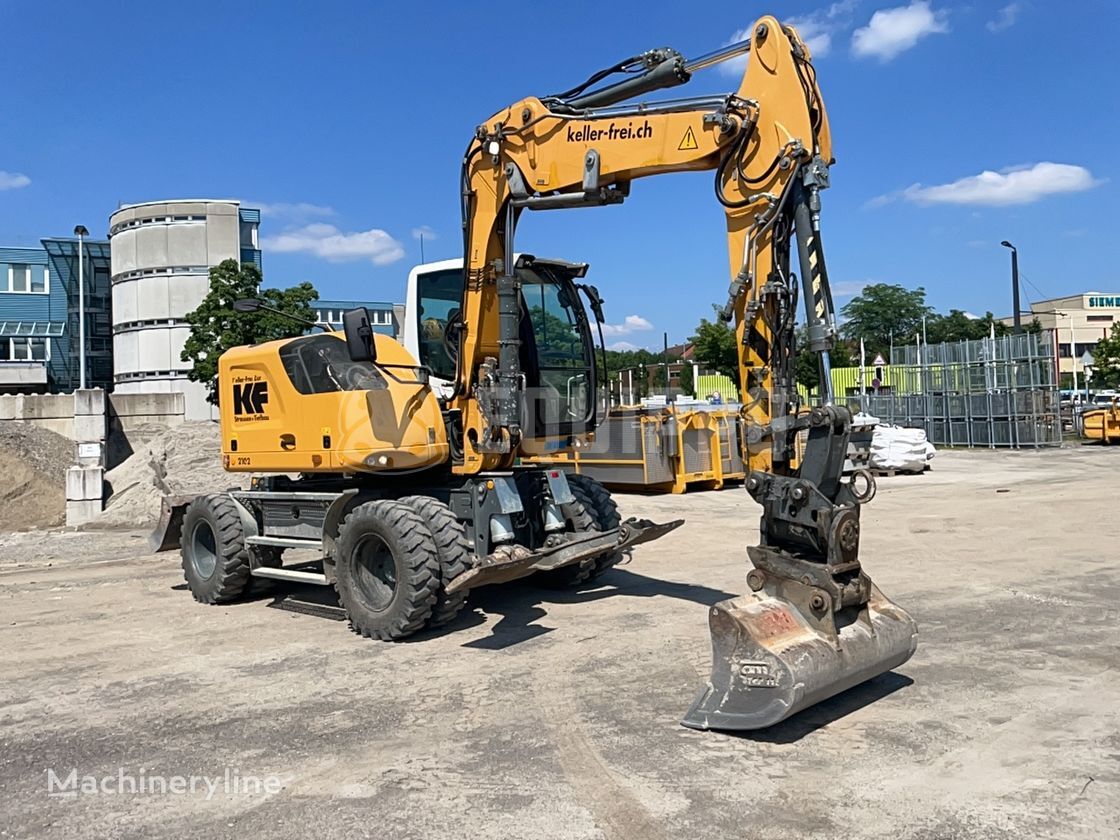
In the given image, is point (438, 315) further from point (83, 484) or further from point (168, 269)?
point (168, 269)

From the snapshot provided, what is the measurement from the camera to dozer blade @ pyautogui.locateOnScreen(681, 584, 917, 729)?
15.5 ft

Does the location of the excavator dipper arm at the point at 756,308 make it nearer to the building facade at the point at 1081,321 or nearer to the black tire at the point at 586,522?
the black tire at the point at 586,522

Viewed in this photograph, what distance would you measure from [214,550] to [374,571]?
101 inches

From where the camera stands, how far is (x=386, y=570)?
7.43 meters

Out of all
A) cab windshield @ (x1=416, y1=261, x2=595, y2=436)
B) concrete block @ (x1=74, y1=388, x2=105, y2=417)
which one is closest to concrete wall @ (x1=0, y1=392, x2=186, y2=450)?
concrete block @ (x1=74, y1=388, x2=105, y2=417)

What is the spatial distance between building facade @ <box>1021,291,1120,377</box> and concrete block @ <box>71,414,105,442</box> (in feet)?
271

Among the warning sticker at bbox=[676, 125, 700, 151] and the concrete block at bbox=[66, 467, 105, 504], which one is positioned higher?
the warning sticker at bbox=[676, 125, 700, 151]

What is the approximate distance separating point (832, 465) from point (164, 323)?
46707mm

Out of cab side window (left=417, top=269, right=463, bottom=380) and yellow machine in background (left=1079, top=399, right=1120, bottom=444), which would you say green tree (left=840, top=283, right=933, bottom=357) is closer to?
yellow machine in background (left=1079, top=399, right=1120, bottom=444)

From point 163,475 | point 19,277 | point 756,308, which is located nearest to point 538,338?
point 756,308

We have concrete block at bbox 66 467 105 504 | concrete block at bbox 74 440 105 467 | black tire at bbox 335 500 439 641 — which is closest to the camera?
black tire at bbox 335 500 439 641

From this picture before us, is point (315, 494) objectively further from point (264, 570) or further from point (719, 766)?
point (719, 766)

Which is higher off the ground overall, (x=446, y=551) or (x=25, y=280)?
(x=25, y=280)

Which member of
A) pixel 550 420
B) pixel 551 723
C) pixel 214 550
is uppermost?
pixel 550 420
